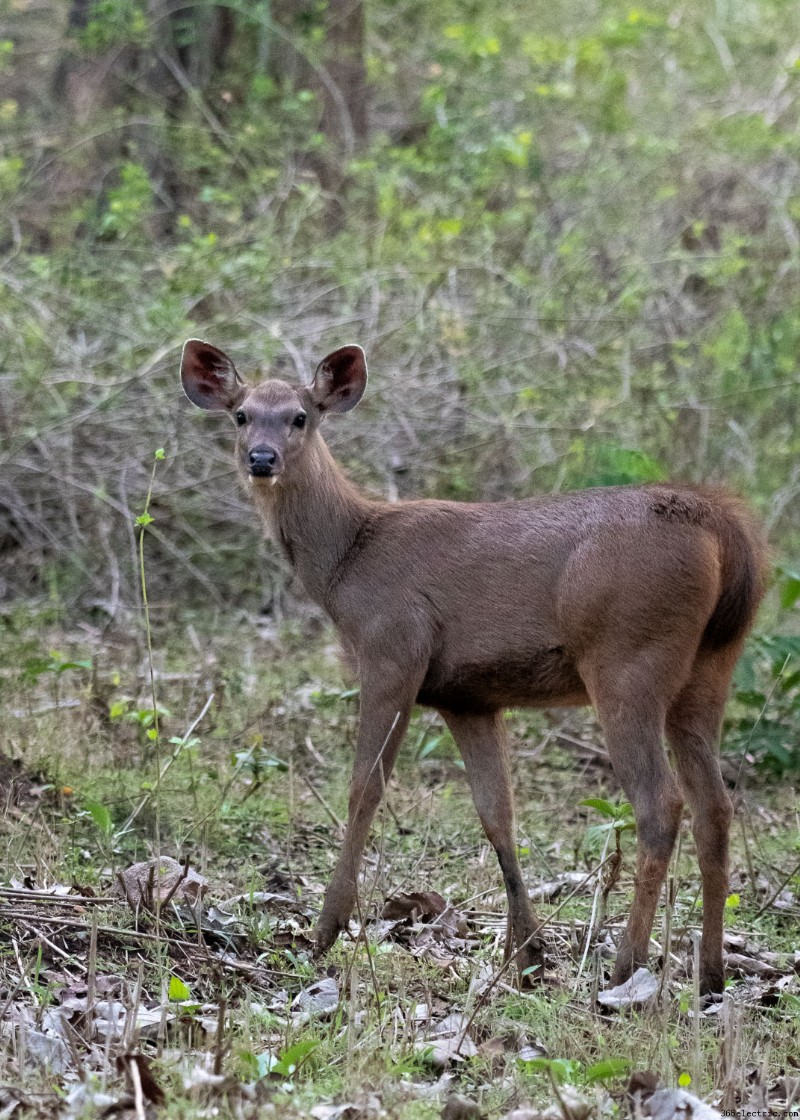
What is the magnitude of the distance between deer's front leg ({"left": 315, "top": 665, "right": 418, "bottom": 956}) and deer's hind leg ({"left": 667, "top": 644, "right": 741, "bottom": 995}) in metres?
1.05

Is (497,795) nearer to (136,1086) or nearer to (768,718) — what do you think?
(136,1086)

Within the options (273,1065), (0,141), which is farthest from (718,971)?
(0,141)

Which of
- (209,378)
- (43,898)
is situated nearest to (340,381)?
(209,378)

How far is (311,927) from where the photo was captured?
573cm

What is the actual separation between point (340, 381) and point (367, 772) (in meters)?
2.00

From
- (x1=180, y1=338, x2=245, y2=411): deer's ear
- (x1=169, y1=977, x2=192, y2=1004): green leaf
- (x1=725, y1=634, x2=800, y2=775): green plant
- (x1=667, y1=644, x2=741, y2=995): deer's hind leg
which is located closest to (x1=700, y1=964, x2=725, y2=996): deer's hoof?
(x1=667, y1=644, x2=741, y2=995): deer's hind leg

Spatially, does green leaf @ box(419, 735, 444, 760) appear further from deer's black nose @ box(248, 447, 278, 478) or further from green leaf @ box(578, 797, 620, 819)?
green leaf @ box(578, 797, 620, 819)

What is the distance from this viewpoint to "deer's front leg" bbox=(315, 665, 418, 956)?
552 centimetres

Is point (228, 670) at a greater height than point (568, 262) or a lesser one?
lesser

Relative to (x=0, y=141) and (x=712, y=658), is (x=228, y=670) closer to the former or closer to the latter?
(x=712, y=658)

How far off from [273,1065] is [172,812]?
9.60 feet

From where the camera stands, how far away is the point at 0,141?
13.0m

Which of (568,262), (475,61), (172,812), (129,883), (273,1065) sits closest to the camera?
(273,1065)

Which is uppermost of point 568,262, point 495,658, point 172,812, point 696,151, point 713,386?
point 696,151
